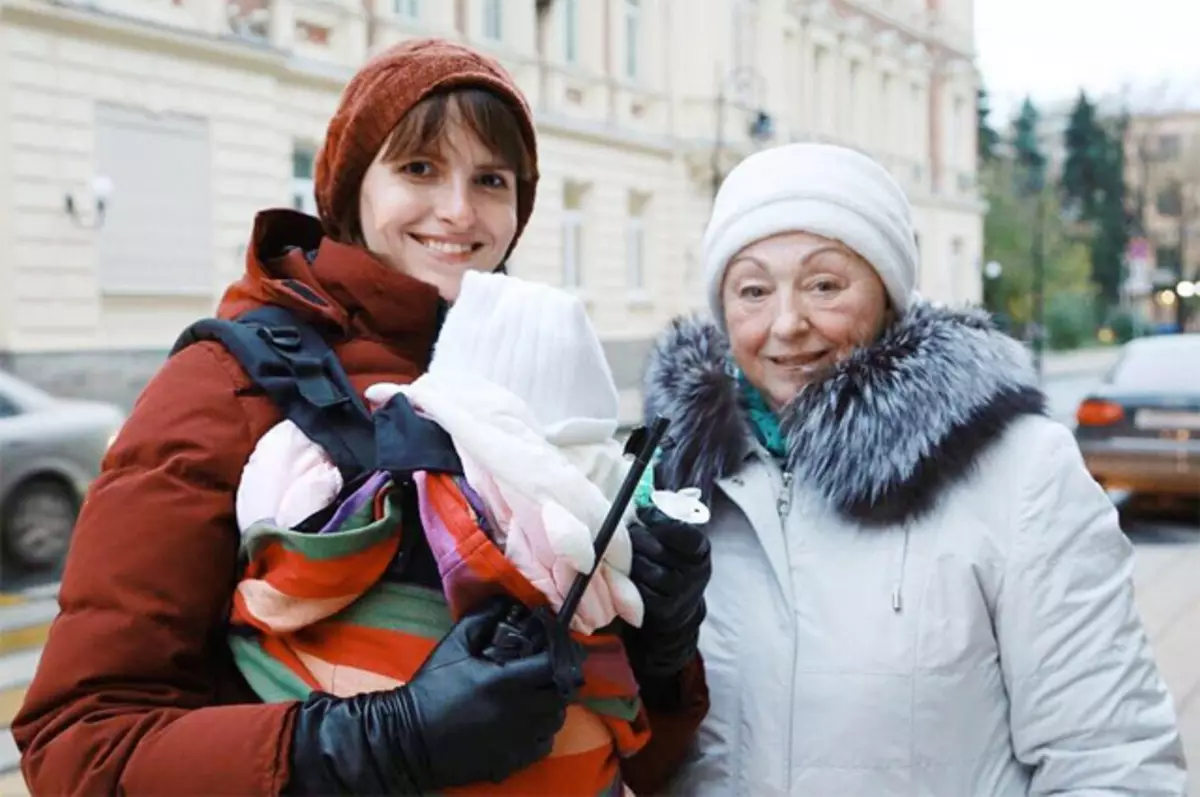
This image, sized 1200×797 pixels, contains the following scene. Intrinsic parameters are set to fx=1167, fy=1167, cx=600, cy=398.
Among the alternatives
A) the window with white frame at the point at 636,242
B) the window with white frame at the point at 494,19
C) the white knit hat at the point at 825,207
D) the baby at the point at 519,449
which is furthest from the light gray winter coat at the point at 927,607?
the window with white frame at the point at 636,242

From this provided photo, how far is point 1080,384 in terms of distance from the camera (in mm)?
28516

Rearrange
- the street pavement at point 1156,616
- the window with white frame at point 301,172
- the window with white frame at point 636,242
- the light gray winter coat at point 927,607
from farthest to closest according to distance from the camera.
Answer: the window with white frame at point 636,242 → the window with white frame at point 301,172 → the street pavement at point 1156,616 → the light gray winter coat at point 927,607

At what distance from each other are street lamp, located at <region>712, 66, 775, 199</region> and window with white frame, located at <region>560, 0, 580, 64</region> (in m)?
3.37

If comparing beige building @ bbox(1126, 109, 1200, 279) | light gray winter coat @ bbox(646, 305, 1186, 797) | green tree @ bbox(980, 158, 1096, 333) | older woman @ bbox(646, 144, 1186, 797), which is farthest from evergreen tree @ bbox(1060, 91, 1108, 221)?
light gray winter coat @ bbox(646, 305, 1186, 797)

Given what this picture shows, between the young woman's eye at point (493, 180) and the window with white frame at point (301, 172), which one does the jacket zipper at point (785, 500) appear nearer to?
the young woman's eye at point (493, 180)

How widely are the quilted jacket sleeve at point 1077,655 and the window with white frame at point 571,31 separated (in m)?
18.3

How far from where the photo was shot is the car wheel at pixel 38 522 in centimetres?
790

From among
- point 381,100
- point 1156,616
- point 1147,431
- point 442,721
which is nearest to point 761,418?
point 381,100

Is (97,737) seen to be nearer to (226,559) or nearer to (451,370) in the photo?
(226,559)

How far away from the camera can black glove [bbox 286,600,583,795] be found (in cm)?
119

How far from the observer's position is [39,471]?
810 centimetres

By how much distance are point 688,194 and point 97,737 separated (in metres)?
21.1

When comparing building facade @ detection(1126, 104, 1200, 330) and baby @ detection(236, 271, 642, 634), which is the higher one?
building facade @ detection(1126, 104, 1200, 330)

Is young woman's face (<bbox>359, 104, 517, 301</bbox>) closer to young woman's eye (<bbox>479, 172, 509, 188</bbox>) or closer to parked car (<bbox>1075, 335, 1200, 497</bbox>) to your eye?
young woman's eye (<bbox>479, 172, 509, 188</bbox>)
